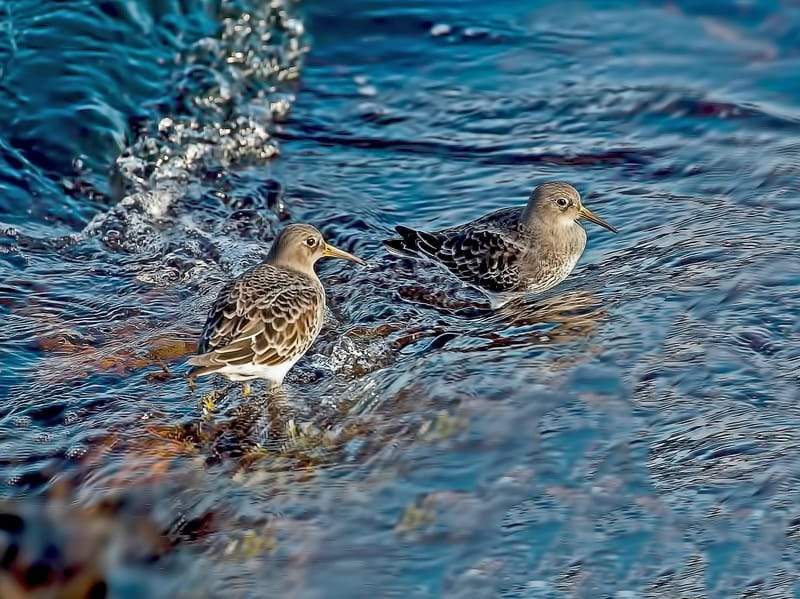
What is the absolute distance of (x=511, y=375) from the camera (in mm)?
6867

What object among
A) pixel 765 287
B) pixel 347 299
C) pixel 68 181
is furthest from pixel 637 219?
pixel 68 181

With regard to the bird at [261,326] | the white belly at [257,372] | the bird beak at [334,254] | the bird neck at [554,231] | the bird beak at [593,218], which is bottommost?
the white belly at [257,372]

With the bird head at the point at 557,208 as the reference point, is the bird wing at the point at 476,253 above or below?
below

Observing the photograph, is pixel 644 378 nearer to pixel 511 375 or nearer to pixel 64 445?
pixel 511 375

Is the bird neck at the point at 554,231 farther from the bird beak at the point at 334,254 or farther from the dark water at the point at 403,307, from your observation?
the bird beak at the point at 334,254

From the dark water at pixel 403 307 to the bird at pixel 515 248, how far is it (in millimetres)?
151

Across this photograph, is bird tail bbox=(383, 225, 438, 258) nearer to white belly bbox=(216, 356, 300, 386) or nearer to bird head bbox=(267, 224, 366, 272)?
bird head bbox=(267, 224, 366, 272)

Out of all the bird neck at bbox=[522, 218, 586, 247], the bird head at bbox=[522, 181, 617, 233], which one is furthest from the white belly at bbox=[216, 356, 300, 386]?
the bird head at bbox=[522, 181, 617, 233]

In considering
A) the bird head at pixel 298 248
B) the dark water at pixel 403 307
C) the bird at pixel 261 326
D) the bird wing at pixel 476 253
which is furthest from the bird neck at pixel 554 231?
the bird at pixel 261 326

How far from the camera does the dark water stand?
18.6 ft

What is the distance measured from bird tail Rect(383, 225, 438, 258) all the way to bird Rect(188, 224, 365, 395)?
0.92 m

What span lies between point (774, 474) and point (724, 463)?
0.73 ft

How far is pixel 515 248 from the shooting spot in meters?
8.25

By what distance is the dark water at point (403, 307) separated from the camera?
566cm
